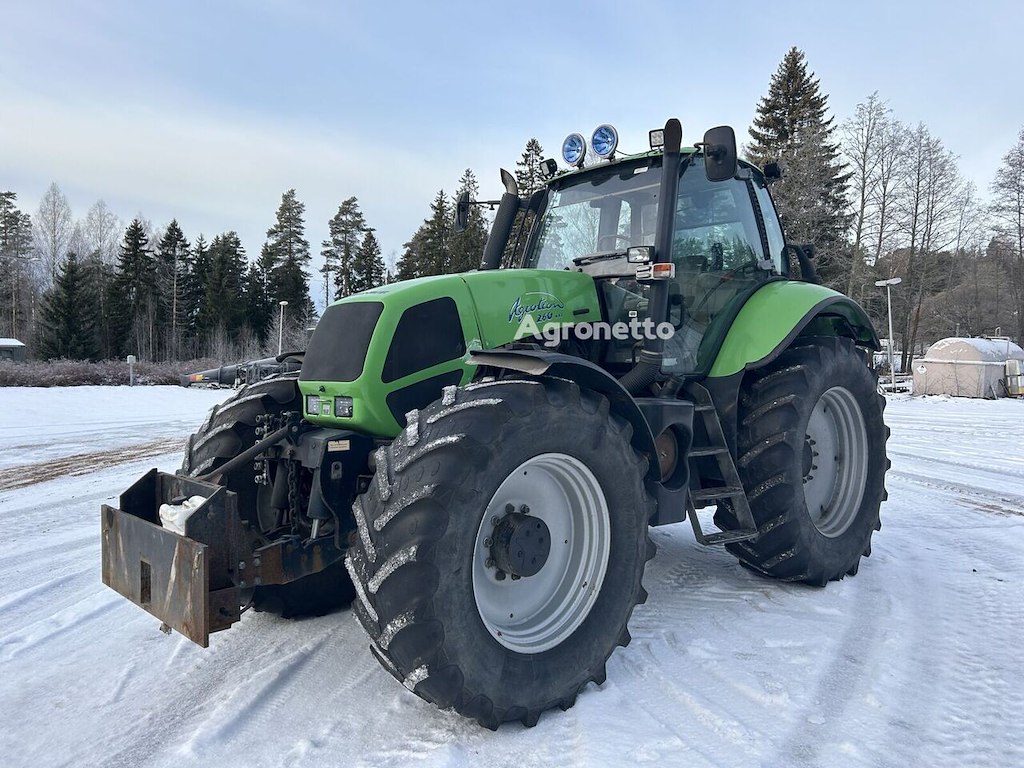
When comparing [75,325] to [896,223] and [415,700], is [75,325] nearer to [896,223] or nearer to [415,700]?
[896,223]

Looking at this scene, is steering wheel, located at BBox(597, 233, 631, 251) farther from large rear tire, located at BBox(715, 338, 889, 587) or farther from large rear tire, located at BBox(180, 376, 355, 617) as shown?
large rear tire, located at BBox(180, 376, 355, 617)

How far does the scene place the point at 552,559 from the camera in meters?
3.23

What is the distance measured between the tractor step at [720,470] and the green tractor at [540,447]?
13mm

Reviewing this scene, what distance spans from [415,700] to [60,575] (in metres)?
3.13

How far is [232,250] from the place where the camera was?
195 feet

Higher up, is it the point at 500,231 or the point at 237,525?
the point at 500,231

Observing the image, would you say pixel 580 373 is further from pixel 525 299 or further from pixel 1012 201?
pixel 1012 201

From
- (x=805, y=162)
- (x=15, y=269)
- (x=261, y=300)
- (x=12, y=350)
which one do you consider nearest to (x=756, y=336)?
(x=805, y=162)

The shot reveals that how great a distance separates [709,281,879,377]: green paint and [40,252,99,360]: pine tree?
5120 centimetres

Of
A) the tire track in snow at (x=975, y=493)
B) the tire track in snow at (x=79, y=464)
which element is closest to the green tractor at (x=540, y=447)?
the tire track in snow at (x=975, y=493)

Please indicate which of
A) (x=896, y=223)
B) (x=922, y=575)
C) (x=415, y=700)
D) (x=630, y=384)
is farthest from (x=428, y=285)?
(x=896, y=223)

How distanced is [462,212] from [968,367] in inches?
903

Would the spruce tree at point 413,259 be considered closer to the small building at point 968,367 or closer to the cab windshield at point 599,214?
the small building at point 968,367

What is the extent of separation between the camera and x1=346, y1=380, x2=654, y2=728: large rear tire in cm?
248
